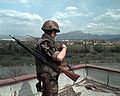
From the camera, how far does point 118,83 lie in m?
4.20

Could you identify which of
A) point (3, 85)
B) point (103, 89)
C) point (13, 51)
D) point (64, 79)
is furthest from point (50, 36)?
point (13, 51)

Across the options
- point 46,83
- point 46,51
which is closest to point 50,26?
point 46,51

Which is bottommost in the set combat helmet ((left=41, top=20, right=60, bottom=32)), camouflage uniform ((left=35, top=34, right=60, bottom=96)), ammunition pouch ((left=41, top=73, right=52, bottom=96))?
ammunition pouch ((left=41, top=73, right=52, bottom=96))

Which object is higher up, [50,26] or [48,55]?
[50,26]

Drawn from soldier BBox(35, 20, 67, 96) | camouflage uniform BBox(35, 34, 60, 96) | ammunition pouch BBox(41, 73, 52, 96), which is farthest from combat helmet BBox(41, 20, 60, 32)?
ammunition pouch BBox(41, 73, 52, 96)

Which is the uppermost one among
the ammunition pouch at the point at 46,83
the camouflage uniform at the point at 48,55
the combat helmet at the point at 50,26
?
the combat helmet at the point at 50,26

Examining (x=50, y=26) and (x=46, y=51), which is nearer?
(x=46, y=51)

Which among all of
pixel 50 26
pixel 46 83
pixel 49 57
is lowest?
pixel 46 83

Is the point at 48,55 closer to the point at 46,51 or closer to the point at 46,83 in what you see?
A: the point at 46,51

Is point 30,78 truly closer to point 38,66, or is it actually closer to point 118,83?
point 38,66

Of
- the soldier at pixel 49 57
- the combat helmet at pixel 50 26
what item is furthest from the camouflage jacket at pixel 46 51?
the combat helmet at pixel 50 26

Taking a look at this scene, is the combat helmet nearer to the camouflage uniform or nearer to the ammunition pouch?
the camouflage uniform

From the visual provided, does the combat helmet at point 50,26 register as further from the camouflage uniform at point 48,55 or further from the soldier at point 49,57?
the camouflage uniform at point 48,55

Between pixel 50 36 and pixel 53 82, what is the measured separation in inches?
28.4
